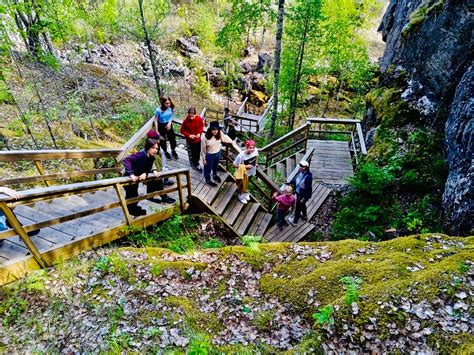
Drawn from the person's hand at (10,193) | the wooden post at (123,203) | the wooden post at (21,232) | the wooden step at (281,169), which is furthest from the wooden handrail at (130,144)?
the wooden step at (281,169)

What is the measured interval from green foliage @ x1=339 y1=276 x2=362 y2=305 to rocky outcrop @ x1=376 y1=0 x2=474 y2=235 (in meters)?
3.84

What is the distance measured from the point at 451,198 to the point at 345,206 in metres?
3.05

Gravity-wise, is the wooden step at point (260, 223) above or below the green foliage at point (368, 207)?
below

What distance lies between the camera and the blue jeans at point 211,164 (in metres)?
7.53

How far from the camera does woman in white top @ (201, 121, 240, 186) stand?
708 cm

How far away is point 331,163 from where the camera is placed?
39.4 feet

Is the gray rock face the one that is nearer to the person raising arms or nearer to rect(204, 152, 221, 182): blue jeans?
rect(204, 152, 221, 182): blue jeans

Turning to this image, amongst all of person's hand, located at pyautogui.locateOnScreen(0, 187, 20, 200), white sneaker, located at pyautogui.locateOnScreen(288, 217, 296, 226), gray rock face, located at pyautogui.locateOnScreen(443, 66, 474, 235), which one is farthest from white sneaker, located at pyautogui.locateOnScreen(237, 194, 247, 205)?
person's hand, located at pyautogui.locateOnScreen(0, 187, 20, 200)

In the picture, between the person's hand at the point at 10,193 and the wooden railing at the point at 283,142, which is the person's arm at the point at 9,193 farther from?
the wooden railing at the point at 283,142

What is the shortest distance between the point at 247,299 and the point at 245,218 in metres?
4.21

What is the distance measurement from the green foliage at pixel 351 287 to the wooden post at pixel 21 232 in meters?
4.27

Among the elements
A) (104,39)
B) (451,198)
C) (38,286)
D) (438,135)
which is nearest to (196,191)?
(38,286)

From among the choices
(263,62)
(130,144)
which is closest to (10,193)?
(130,144)

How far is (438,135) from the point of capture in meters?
8.72
